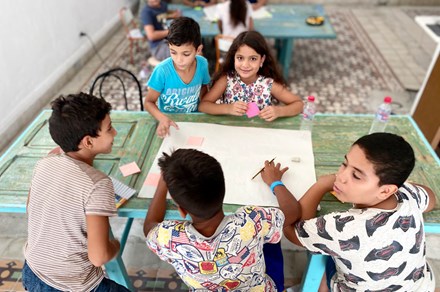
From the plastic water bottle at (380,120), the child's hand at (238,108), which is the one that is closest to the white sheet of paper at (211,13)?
the child's hand at (238,108)

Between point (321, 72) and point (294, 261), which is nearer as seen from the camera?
point (294, 261)

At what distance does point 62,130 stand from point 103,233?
41cm

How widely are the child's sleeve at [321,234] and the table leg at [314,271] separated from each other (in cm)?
30

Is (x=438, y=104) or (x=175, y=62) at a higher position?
(x=175, y=62)

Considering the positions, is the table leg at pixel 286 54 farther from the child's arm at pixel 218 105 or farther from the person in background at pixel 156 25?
the child's arm at pixel 218 105

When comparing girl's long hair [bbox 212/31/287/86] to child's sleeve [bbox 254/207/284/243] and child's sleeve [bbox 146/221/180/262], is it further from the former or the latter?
child's sleeve [bbox 146/221/180/262]

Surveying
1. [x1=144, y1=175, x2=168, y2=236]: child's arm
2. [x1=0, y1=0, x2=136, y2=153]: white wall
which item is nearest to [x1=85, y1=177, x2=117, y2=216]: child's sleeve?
[x1=144, y1=175, x2=168, y2=236]: child's arm

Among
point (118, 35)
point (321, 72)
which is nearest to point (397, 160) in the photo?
point (321, 72)

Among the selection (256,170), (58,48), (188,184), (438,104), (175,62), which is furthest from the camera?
(58,48)

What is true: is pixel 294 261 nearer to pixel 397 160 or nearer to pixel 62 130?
pixel 397 160

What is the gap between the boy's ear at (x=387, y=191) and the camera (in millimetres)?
1143

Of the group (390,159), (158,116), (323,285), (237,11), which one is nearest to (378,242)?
(390,159)

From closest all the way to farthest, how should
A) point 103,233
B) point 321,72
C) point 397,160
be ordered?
point 397,160 < point 103,233 < point 321,72

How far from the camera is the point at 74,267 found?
4.31ft
